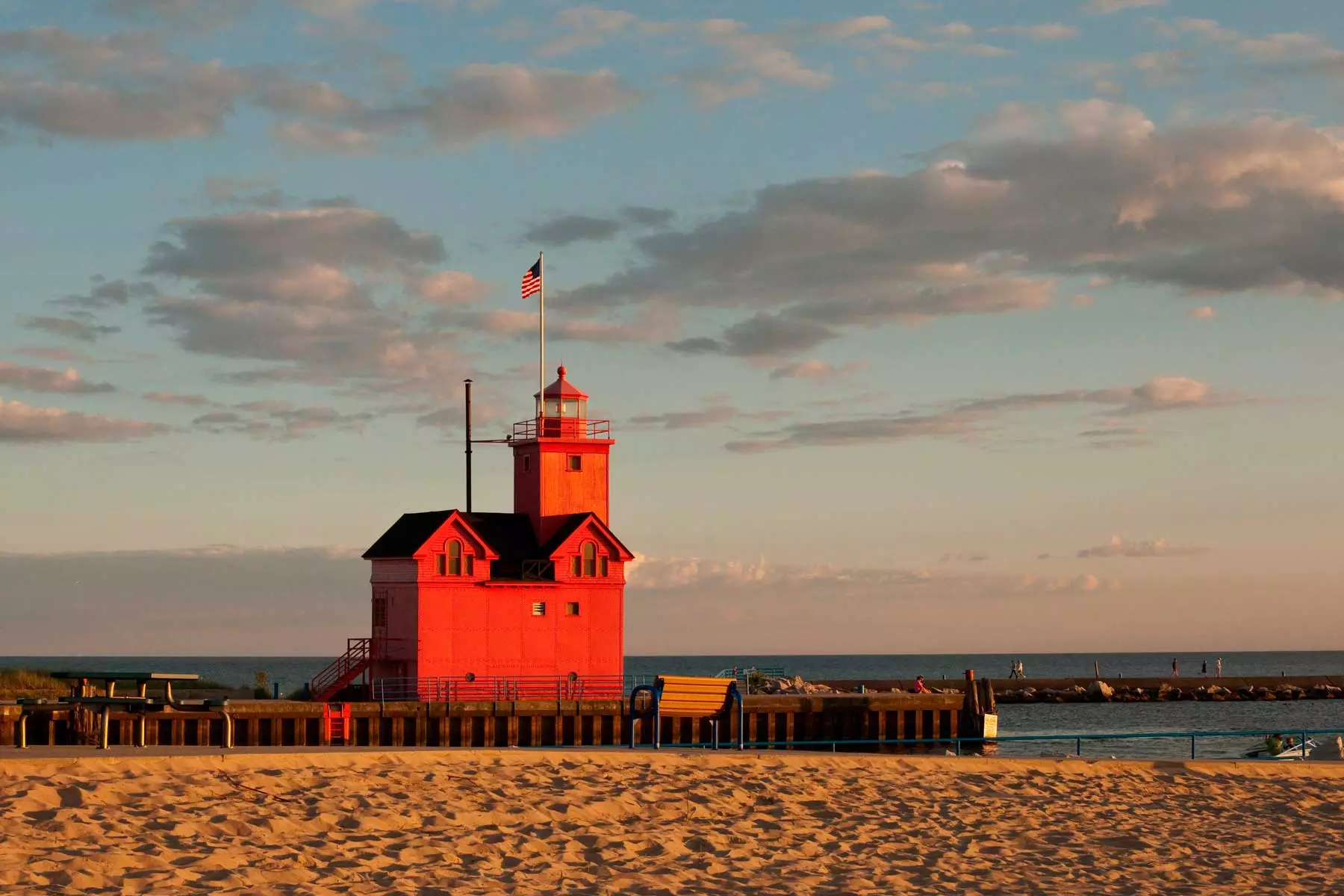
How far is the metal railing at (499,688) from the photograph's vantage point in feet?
153

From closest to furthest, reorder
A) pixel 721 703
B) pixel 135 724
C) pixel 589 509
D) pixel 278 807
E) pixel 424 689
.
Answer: pixel 278 807 → pixel 721 703 → pixel 135 724 → pixel 424 689 → pixel 589 509

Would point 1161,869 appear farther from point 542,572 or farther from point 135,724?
point 542,572

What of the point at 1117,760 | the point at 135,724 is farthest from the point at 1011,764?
the point at 135,724

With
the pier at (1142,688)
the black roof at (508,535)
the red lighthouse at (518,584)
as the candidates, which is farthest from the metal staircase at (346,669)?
the pier at (1142,688)

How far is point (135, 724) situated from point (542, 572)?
1596 cm

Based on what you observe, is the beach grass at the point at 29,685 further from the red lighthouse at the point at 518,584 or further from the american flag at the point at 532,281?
the american flag at the point at 532,281

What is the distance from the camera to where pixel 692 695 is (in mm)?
28500

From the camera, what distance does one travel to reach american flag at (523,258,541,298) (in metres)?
51.1

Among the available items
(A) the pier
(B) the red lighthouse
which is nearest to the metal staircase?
(B) the red lighthouse

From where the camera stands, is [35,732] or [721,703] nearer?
[721,703]

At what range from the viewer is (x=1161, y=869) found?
681 inches

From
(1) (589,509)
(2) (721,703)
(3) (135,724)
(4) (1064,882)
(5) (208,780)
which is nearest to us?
(4) (1064,882)

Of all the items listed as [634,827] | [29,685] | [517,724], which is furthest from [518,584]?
[634,827]

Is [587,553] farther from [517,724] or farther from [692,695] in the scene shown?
[692,695]
